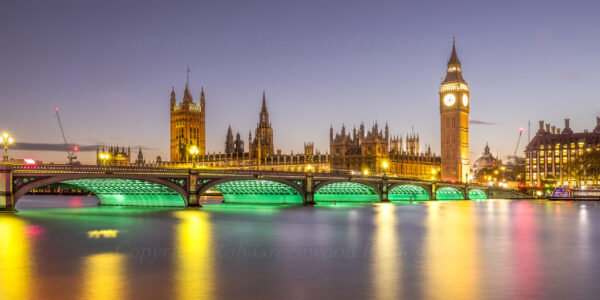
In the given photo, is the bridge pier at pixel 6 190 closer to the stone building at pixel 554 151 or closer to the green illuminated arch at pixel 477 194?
the green illuminated arch at pixel 477 194

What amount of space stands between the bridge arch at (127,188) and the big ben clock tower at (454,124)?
10413 cm

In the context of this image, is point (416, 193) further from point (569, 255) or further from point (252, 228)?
point (569, 255)

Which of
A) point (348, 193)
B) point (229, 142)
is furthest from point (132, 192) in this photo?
point (229, 142)

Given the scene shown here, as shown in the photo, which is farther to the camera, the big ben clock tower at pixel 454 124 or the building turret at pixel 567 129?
the building turret at pixel 567 129

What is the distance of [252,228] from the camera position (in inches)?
1689

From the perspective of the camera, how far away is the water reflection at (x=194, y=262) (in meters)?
18.6

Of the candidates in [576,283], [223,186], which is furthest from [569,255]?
[223,186]

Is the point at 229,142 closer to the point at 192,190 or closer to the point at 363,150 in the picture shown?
the point at 363,150

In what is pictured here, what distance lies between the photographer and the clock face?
169m

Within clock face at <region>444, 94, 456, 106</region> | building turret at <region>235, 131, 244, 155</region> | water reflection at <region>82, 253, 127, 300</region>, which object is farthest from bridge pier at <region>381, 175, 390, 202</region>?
building turret at <region>235, 131, 244, 155</region>

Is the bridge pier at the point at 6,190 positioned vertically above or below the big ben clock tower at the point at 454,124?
below

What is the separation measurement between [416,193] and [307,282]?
4279 inches

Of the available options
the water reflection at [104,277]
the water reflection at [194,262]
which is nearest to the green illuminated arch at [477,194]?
the water reflection at [194,262]

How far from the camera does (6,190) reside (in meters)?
50.2
